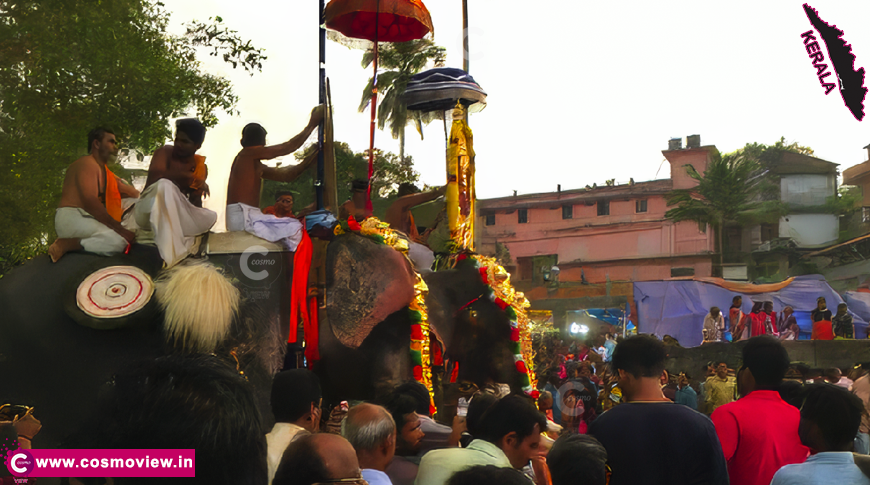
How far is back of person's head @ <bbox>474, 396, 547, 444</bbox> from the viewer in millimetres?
3025

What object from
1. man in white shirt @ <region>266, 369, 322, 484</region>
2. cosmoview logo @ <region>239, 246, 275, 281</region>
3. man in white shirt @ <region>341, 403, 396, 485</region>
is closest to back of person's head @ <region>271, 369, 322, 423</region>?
man in white shirt @ <region>266, 369, 322, 484</region>

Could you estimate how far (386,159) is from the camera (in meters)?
10.2

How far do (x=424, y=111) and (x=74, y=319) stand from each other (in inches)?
174

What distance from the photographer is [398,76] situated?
988 centimetres

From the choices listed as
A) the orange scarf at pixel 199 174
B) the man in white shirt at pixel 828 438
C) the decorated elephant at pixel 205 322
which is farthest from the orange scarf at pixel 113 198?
the man in white shirt at pixel 828 438

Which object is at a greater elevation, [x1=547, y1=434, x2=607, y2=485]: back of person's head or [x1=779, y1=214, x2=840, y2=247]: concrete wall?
[x1=779, y1=214, x2=840, y2=247]: concrete wall

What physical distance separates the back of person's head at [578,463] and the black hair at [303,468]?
46.9 inches

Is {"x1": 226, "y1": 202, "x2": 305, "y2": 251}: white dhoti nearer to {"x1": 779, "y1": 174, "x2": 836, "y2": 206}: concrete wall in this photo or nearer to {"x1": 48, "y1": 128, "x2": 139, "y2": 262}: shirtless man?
{"x1": 48, "y1": 128, "x2": 139, "y2": 262}: shirtless man

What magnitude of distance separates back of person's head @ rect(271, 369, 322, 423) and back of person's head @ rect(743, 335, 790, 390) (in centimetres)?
209

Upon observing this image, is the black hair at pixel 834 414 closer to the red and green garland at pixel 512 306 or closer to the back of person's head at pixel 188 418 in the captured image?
the back of person's head at pixel 188 418

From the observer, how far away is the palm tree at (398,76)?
27.0 feet

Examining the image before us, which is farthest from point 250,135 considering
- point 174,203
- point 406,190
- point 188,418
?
point 188,418

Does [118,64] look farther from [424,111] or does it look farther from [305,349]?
[305,349]

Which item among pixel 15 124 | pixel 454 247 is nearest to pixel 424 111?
pixel 454 247
